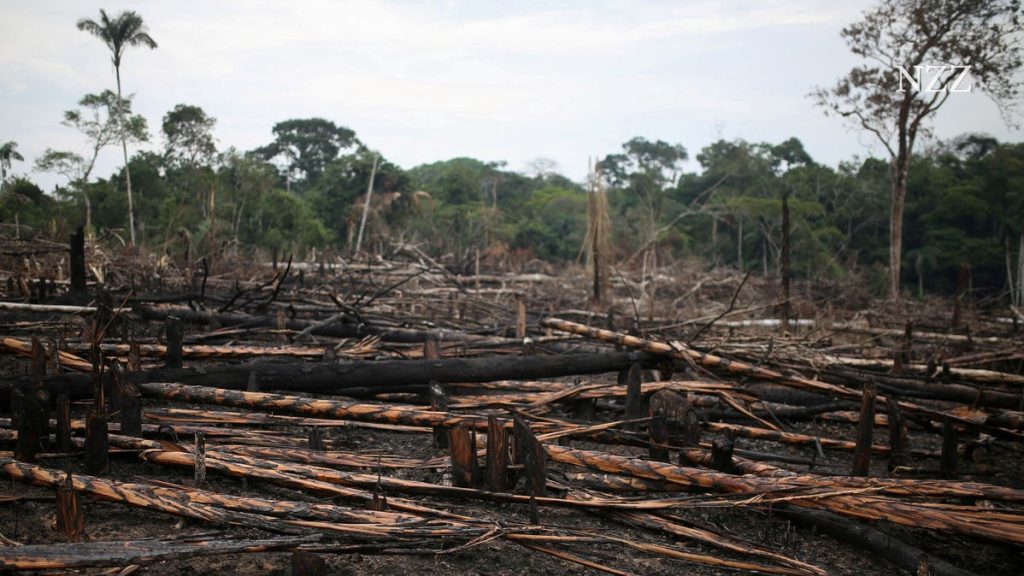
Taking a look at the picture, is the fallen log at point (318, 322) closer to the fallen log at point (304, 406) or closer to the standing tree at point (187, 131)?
the fallen log at point (304, 406)

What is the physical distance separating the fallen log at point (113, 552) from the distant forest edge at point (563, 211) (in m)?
15.4

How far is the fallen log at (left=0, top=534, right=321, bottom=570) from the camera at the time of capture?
228cm

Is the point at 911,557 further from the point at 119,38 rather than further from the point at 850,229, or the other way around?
the point at 850,229

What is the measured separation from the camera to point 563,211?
36.8m

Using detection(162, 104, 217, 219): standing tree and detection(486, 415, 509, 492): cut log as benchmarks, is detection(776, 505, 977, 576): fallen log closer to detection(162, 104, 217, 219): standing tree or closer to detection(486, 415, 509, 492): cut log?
detection(486, 415, 509, 492): cut log

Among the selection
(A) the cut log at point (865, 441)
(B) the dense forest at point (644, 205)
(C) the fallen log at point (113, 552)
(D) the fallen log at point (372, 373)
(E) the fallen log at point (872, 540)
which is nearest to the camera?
(C) the fallen log at point (113, 552)

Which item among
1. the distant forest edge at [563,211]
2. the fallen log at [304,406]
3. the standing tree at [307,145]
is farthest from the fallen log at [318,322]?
the standing tree at [307,145]

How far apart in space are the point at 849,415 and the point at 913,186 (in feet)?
95.9

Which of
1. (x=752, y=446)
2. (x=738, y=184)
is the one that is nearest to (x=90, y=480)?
(x=752, y=446)

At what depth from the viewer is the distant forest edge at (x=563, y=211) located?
909 inches

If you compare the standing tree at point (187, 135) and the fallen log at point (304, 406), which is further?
the standing tree at point (187, 135)

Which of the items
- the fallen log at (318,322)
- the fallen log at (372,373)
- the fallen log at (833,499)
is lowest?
the fallen log at (833,499)

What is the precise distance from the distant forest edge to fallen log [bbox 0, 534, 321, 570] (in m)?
15.4

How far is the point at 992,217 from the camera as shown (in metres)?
28.8
